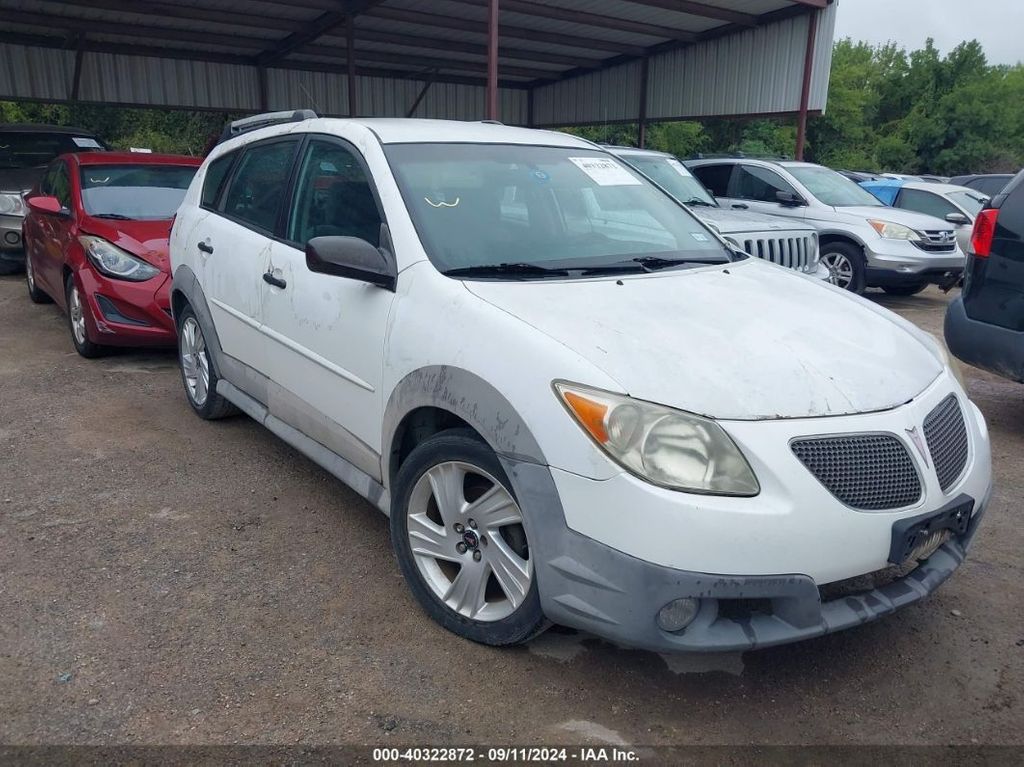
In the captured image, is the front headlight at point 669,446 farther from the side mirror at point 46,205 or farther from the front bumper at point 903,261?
the front bumper at point 903,261

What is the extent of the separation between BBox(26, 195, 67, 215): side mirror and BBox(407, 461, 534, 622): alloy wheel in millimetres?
Answer: 5378

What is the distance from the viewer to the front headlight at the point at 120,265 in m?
6.13

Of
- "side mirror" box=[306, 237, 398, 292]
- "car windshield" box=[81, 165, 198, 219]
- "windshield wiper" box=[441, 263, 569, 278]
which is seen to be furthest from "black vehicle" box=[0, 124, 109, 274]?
"windshield wiper" box=[441, 263, 569, 278]

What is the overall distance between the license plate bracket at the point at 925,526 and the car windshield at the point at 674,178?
629cm

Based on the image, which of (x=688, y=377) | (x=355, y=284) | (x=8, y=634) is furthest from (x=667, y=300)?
(x=8, y=634)

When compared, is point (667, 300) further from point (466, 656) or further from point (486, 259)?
point (466, 656)

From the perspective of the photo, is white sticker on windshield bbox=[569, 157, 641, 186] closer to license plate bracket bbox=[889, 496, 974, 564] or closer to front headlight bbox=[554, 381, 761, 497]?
front headlight bbox=[554, 381, 761, 497]

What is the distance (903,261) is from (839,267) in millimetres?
675

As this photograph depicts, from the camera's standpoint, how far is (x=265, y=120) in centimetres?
477

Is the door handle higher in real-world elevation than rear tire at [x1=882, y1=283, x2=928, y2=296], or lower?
higher

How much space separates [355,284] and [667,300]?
121cm

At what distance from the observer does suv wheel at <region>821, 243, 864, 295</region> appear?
9.59 m

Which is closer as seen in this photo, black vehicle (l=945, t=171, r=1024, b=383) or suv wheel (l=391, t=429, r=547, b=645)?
→ suv wheel (l=391, t=429, r=547, b=645)

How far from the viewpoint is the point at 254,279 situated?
4055 mm
